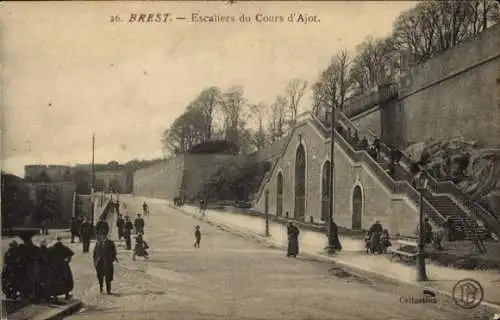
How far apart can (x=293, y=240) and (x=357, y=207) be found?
37.6 inches

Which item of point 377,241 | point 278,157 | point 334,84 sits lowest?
point 377,241

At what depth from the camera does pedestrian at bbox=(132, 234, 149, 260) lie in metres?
5.96

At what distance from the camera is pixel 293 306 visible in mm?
5367

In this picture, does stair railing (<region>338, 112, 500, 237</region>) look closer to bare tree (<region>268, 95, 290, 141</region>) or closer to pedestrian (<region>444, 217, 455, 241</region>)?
pedestrian (<region>444, 217, 455, 241</region>)

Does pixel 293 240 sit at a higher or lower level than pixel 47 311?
higher

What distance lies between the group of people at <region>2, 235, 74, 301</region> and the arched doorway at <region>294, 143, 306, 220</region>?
11.4 feet

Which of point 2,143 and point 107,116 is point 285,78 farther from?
point 2,143

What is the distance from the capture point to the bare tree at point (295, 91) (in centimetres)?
580

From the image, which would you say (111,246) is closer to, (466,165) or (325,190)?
(325,190)

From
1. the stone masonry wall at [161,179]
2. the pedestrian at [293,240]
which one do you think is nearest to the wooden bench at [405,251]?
the pedestrian at [293,240]

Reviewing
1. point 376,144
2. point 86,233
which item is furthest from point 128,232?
point 376,144

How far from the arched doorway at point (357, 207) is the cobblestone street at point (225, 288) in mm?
777

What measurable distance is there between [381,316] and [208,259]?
5.97 ft

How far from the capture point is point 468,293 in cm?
543
